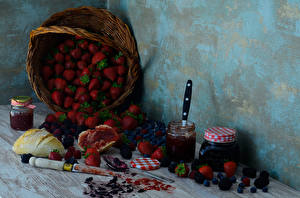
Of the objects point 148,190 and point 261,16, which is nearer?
point 148,190

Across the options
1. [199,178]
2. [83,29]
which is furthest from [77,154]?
[83,29]

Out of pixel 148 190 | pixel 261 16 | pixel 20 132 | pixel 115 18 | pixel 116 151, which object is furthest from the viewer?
pixel 115 18

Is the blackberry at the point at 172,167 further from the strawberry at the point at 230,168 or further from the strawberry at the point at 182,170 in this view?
the strawberry at the point at 230,168

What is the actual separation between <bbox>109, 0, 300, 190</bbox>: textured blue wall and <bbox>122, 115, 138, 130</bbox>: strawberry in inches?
6.8

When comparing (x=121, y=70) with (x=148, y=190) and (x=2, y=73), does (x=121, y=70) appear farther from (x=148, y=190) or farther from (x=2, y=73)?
(x=148, y=190)

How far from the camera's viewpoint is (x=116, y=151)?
176 cm

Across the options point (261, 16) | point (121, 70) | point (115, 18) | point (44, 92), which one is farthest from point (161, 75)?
point (261, 16)

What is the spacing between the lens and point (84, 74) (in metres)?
2.18

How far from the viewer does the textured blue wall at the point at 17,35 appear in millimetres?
2359

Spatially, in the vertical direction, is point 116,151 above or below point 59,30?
Answer: below

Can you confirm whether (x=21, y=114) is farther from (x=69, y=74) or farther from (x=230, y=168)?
(x=230, y=168)

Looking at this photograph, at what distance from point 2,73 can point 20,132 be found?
617mm

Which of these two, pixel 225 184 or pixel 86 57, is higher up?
pixel 86 57

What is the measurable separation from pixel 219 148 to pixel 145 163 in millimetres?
269
